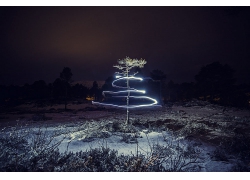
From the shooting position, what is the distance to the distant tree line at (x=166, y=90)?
1305 inches

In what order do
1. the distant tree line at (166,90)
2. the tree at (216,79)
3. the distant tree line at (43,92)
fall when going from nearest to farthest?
1. the distant tree line at (166,90)
2. the tree at (216,79)
3. the distant tree line at (43,92)

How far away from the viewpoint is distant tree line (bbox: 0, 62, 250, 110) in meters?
33.2

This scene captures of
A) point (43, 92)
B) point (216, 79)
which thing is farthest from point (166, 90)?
point (43, 92)

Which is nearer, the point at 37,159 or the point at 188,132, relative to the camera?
the point at 37,159

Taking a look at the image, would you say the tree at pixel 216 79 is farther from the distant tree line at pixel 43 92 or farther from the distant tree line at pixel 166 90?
the distant tree line at pixel 43 92

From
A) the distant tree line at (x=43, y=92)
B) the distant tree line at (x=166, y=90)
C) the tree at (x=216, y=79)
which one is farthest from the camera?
the distant tree line at (x=43, y=92)

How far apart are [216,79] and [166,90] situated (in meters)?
18.2

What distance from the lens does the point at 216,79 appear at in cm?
3853

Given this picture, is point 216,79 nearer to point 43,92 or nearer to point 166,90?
point 166,90

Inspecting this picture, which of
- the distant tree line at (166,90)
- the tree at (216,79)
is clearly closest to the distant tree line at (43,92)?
the distant tree line at (166,90)
